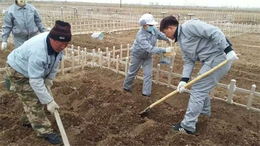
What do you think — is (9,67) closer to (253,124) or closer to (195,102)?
(195,102)

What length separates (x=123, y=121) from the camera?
3715mm

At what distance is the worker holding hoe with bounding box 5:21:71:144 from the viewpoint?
99.9 inches

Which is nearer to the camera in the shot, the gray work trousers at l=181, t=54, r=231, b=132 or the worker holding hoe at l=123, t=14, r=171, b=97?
the gray work trousers at l=181, t=54, r=231, b=132

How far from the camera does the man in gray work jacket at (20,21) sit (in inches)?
184

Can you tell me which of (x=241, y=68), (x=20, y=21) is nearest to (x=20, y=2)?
(x=20, y=21)

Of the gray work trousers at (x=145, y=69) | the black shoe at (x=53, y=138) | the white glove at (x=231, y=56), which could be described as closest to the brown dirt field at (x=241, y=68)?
the gray work trousers at (x=145, y=69)

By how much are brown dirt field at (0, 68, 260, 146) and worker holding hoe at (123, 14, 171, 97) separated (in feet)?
1.40

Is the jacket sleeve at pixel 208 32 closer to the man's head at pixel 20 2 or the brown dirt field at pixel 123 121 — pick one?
the brown dirt field at pixel 123 121

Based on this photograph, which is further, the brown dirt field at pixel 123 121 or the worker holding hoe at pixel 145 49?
the worker holding hoe at pixel 145 49

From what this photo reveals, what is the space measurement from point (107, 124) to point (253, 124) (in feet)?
8.06

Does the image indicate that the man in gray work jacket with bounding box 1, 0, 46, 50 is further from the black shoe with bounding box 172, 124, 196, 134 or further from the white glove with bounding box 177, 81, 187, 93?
the black shoe with bounding box 172, 124, 196, 134

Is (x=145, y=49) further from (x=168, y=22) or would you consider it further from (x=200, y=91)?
(x=200, y=91)

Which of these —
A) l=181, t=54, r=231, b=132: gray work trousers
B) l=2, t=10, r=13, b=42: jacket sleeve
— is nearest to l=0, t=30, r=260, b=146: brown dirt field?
l=181, t=54, r=231, b=132: gray work trousers

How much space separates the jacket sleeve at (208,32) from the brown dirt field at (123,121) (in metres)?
1.31
